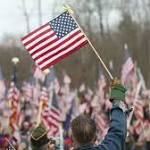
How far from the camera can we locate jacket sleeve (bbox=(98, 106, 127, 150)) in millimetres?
4719

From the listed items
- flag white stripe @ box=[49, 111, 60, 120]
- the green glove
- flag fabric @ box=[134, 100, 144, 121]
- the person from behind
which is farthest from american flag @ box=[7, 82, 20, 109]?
the person from behind

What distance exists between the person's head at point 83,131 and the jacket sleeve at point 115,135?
0.10 m

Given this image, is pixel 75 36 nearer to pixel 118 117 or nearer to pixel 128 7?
pixel 118 117

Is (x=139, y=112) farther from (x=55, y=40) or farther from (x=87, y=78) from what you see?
(x=87, y=78)

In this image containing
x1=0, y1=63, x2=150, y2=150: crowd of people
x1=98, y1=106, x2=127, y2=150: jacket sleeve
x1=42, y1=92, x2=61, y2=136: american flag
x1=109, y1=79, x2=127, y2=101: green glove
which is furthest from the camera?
x1=0, y1=63, x2=150, y2=150: crowd of people

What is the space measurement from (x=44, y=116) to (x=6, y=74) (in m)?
35.2

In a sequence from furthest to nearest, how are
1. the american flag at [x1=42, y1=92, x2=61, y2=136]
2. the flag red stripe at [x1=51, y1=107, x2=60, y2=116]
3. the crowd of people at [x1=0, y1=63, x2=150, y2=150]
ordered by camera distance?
the flag red stripe at [x1=51, y1=107, x2=60, y2=116] < the crowd of people at [x1=0, y1=63, x2=150, y2=150] < the american flag at [x1=42, y1=92, x2=61, y2=136]

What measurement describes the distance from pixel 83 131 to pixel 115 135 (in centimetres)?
21

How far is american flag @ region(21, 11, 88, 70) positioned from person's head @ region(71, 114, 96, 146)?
8.50ft

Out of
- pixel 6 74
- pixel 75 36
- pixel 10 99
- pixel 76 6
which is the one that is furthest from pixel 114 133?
pixel 76 6

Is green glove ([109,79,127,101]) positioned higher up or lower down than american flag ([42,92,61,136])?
lower down

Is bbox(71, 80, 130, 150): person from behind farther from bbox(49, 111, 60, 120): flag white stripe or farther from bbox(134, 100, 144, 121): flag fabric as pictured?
bbox(134, 100, 144, 121): flag fabric

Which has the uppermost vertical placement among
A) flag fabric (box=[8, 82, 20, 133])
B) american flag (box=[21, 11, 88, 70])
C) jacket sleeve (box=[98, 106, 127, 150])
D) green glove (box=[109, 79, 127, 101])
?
flag fabric (box=[8, 82, 20, 133])

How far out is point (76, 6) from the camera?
5797cm
